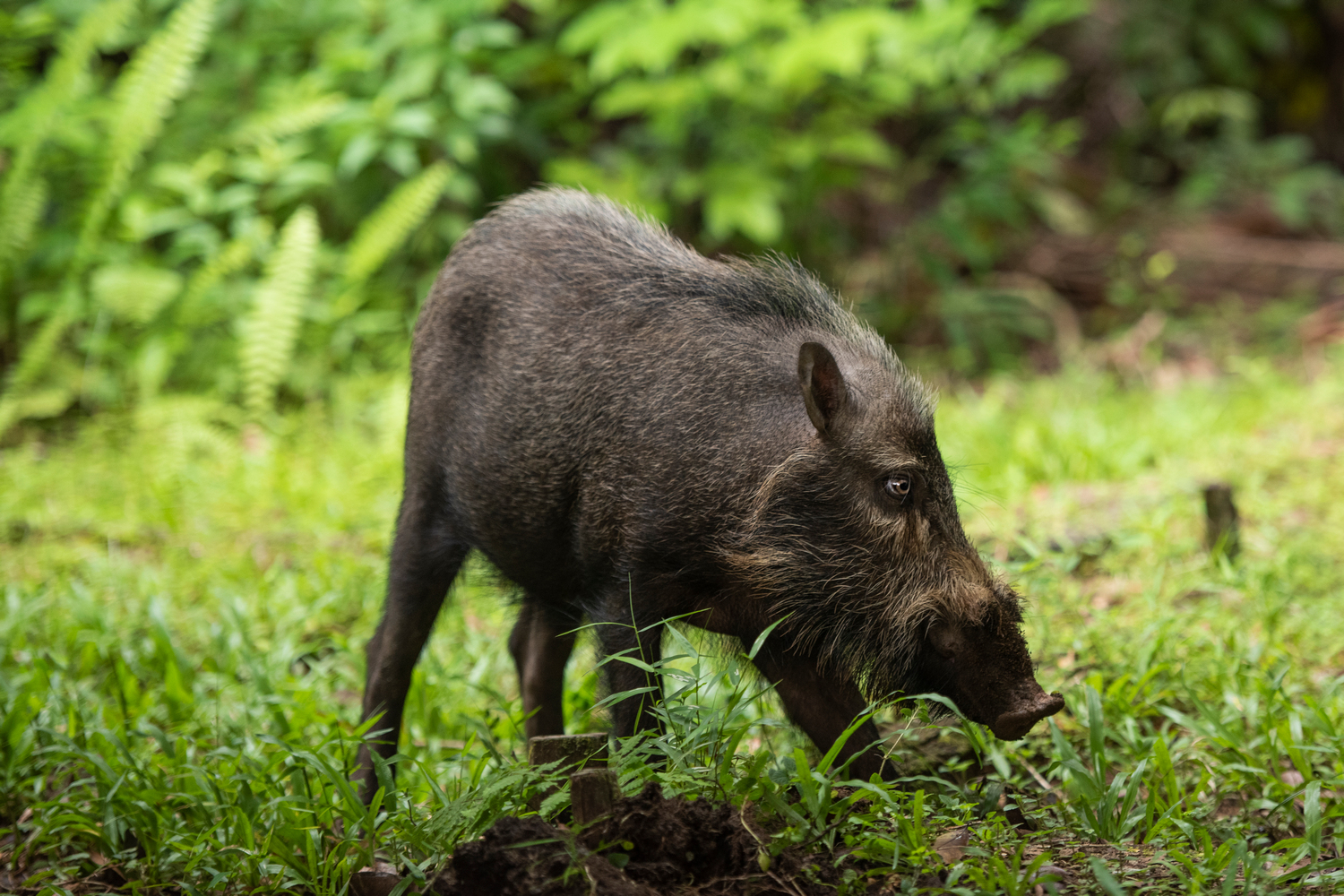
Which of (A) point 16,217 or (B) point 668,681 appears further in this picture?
(A) point 16,217

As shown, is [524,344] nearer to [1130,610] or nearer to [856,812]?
[856,812]

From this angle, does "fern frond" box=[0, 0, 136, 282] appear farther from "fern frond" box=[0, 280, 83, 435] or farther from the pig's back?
the pig's back

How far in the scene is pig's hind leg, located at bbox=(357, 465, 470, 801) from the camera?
3.45m

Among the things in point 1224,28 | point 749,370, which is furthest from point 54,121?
point 1224,28

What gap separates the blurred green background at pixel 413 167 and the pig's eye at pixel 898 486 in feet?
14.6

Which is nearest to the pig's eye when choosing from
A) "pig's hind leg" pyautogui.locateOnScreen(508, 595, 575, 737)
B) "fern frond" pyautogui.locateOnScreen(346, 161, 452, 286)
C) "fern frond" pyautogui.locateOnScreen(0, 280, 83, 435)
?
"pig's hind leg" pyautogui.locateOnScreen(508, 595, 575, 737)

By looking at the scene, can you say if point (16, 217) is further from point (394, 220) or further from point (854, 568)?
point (854, 568)

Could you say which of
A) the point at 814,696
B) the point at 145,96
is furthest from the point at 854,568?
the point at 145,96

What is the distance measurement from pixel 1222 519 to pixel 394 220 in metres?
5.01

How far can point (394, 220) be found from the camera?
7.24 meters

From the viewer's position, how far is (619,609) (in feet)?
9.42

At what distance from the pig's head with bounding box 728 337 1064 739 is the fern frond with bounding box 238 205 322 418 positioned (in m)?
4.99

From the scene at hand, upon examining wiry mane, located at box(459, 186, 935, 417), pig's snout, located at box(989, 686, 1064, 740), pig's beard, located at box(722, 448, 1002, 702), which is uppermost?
wiry mane, located at box(459, 186, 935, 417)

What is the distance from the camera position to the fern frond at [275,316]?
7.02 metres
